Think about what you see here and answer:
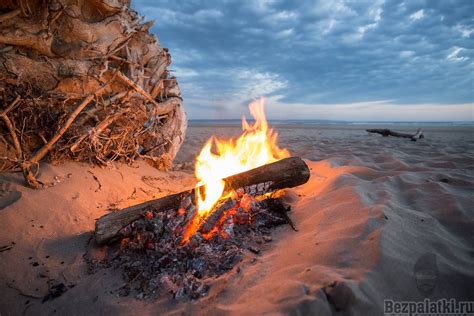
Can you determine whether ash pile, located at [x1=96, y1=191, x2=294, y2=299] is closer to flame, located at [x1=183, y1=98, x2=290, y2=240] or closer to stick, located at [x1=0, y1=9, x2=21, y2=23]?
flame, located at [x1=183, y1=98, x2=290, y2=240]

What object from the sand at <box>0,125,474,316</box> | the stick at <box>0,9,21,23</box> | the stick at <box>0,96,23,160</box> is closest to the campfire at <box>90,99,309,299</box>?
the sand at <box>0,125,474,316</box>

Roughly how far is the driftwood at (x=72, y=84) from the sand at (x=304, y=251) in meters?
0.51

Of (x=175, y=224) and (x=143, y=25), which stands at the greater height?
(x=143, y=25)

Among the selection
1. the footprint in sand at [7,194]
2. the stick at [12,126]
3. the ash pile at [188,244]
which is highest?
the stick at [12,126]

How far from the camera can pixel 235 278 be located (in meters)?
2.00

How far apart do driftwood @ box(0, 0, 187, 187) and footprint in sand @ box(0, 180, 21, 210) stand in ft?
0.62

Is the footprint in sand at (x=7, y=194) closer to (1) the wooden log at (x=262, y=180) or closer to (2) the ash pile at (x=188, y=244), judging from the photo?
(2) the ash pile at (x=188, y=244)

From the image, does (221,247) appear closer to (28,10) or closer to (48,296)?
(48,296)

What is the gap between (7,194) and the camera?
9.32ft

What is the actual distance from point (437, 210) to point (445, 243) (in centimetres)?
72

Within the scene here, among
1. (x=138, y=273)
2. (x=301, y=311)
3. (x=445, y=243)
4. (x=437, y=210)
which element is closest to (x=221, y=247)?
(x=138, y=273)

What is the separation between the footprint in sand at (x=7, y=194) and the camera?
2.73m

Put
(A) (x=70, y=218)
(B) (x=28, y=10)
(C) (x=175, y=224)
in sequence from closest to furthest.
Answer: (C) (x=175, y=224) < (A) (x=70, y=218) < (B) (x=28, y=10)

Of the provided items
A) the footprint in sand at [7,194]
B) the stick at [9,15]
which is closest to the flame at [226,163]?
the footprint in sand at [7,194]
